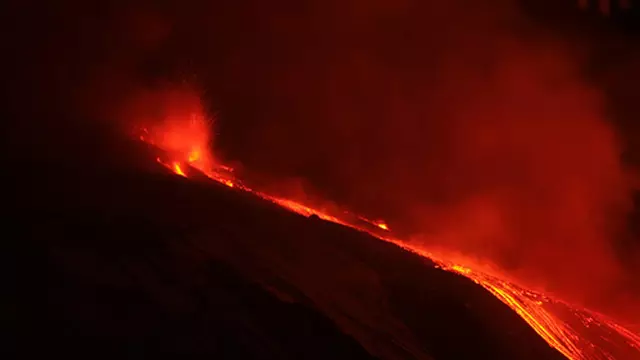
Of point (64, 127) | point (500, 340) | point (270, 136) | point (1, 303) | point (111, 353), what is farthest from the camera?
point (270, 136)

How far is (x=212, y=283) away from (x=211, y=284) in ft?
0.06

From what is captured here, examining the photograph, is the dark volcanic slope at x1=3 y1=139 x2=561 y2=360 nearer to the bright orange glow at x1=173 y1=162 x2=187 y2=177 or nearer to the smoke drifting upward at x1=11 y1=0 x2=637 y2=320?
the bright orange glow at x1=173 y1=162 x2=187 y2=177

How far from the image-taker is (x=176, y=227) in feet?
26.1

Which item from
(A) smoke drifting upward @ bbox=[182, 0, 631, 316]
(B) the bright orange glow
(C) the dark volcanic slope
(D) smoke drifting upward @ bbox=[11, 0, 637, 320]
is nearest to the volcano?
(C) the dark volcanic slope

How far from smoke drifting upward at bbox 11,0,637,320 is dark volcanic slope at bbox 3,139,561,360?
196 inches

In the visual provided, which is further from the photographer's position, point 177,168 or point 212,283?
point 177,168

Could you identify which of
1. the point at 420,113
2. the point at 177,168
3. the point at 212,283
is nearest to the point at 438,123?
the point at 420,113

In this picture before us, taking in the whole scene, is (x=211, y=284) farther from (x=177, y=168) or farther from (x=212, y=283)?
(x=177, y=168)

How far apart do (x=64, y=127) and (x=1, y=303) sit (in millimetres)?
5515

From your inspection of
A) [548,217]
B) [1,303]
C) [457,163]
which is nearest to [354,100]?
[457,163]

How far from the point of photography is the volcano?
6074 millimetres

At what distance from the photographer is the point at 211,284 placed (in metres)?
6.96

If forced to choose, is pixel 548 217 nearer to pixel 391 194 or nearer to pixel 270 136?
pixel 391 194

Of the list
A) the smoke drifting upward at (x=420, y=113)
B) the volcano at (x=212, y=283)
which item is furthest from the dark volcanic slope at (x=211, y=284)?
Answer: the smoke drifting upward at (x=420, y=113)
